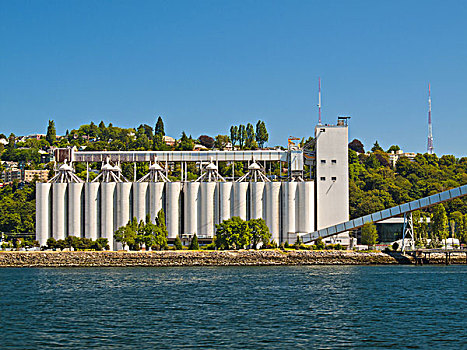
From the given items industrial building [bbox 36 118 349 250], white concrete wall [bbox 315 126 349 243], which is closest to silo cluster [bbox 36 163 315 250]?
industrial building [bbox 36 118 349 250]

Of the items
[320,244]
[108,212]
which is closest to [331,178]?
[320,244]

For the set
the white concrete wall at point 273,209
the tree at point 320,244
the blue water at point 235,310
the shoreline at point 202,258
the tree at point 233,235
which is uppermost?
the white concrete wall at point 273,209

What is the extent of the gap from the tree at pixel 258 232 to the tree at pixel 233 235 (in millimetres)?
2352

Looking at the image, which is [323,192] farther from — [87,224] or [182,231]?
[87,224]

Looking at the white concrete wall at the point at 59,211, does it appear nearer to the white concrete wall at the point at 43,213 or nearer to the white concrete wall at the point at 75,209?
the white concrete wall at the point at 75,209

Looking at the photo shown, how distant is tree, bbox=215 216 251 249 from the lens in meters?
126

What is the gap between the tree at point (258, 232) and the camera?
424 ft

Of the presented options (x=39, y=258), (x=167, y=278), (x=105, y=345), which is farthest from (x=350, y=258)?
(x=105, y=345)

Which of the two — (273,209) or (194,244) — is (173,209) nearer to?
(194,244)

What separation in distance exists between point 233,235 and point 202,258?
919cm

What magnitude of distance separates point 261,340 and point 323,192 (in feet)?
290

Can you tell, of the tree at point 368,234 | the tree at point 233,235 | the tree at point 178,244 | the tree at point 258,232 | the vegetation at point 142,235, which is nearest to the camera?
the tree at point 233,235

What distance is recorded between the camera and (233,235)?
126 metres

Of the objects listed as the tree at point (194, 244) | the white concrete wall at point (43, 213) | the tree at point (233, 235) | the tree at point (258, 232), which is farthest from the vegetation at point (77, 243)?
the tree at point (258, 232)
